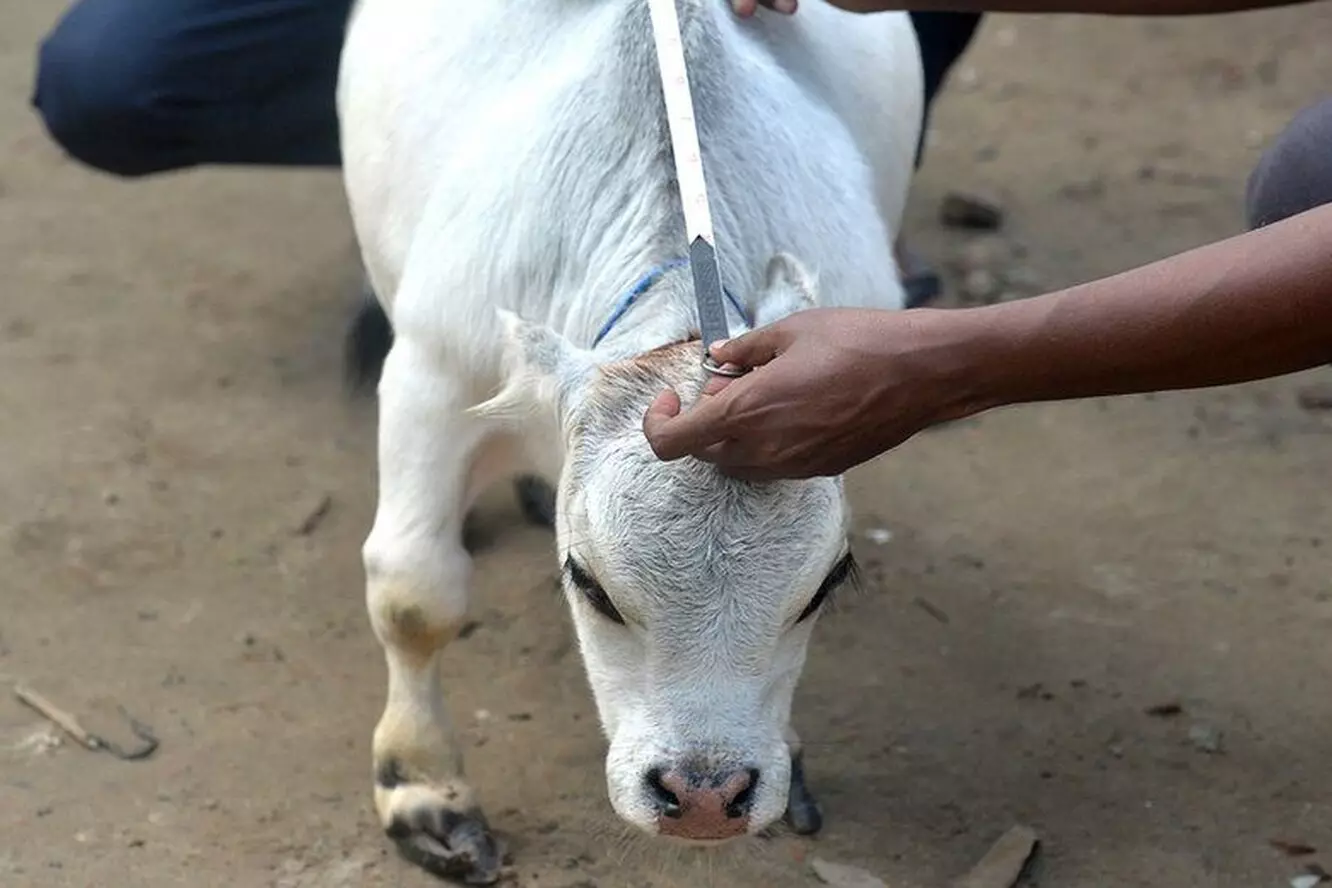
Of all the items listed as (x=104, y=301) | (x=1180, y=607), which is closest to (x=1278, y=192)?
(x=1180, y=607)

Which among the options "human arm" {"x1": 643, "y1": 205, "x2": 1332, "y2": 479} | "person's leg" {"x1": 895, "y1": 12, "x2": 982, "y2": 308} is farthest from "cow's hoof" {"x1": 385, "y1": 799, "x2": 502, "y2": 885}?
"person's leg" {"x1": 895, "y1": 12, "x2": 982, "y2": 308}

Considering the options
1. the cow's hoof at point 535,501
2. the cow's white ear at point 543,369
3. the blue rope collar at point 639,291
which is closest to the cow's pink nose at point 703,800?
the cow's white ear at point 543,369

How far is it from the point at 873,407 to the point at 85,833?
1.75 m

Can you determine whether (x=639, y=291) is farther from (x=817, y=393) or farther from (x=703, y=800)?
(x=703, y=800)

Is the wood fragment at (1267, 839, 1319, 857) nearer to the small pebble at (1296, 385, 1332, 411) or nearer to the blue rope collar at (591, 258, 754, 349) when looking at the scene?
the blue rope collar at (591, 258, 754, 349)

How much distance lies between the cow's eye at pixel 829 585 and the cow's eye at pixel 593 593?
10.0 inches

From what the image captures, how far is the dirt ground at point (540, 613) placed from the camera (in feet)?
11.6

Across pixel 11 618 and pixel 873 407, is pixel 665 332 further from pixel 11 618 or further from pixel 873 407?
pixel 11 618

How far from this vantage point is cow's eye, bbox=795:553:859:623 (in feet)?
8.95

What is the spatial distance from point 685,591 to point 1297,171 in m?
1.62

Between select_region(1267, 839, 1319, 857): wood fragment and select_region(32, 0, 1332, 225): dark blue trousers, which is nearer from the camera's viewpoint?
select_region(1267, 839, 1319, 857): wood fragment

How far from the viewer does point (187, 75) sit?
4395 millimetres

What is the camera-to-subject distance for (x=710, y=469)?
257 centimetres

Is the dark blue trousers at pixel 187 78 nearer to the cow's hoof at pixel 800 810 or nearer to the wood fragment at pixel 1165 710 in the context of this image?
the cow's hoof at pixel 800 810
